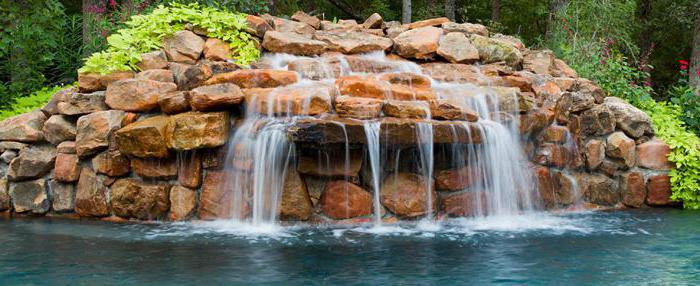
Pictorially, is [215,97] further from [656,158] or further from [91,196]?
[656,158]

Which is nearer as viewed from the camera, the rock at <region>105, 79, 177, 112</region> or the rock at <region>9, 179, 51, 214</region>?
the rock at <region>105, 79, 177, 112</region>

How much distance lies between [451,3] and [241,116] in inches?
435

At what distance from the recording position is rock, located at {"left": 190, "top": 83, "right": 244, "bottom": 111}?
6977 mm

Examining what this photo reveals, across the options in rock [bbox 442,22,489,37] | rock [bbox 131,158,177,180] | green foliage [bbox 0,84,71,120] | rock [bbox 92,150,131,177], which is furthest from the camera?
rock [bbox 442,22,489,37]

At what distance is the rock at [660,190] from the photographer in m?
8.49

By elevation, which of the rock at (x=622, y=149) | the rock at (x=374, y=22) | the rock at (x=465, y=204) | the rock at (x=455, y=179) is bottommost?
the rock at (x=465, y=204)

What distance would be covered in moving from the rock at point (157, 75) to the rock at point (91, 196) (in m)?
1.33

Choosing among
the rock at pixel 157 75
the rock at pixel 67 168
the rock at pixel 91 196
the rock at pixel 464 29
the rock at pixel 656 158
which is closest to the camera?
the rock at pixel 91 196

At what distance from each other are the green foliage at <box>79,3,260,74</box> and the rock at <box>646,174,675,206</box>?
5643 mm

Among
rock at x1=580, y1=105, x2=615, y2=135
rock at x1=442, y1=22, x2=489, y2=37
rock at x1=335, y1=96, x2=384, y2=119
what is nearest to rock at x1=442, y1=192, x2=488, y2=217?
rock at x1=335, y1=96, x2=384, y2=119

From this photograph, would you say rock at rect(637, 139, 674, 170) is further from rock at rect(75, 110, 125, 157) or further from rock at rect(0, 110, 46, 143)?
rock at rect(0, 110, 46, 143)

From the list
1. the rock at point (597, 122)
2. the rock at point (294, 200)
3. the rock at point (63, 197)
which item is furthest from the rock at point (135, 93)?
the rock at point (597, 122)

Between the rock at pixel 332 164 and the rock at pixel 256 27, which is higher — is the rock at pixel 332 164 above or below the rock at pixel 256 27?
below

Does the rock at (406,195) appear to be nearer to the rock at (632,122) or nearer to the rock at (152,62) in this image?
the rock at (632,122)
